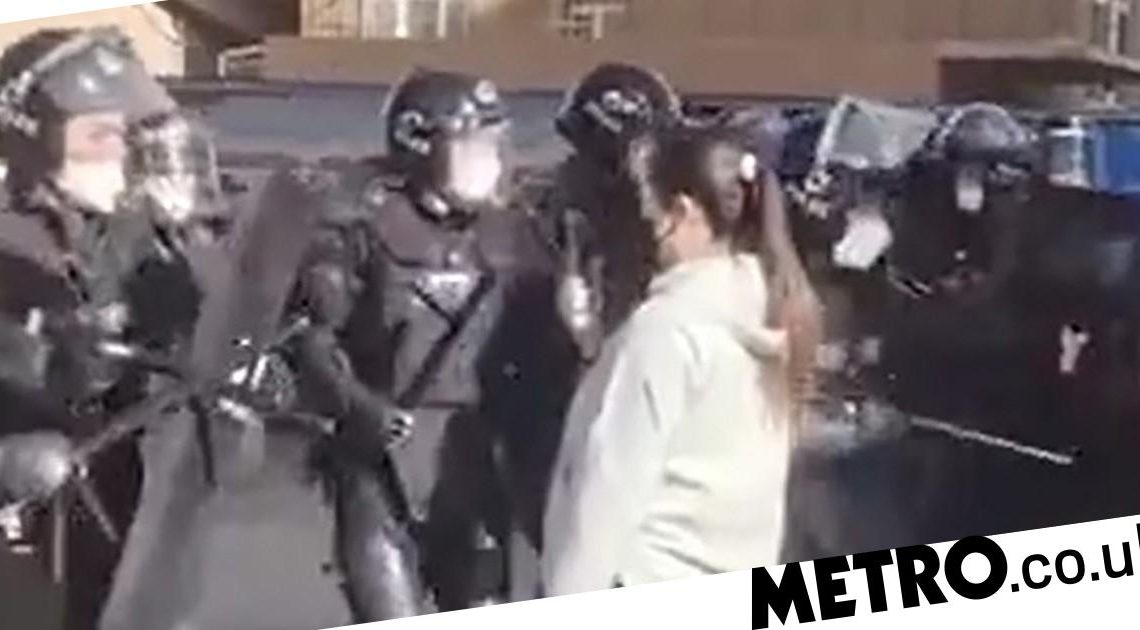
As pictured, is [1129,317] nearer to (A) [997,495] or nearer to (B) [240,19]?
(A) [997,495]

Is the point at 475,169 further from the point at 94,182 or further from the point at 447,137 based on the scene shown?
the point at 94,182

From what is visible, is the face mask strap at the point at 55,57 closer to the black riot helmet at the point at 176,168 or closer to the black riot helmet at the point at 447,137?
the black riot helmet at the point at 176,168

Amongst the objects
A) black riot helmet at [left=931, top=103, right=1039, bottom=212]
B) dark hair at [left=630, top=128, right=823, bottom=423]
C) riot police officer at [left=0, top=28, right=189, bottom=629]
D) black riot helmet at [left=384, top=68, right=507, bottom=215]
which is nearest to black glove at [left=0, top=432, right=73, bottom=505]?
riot police officer at [left=0, top=28, right=189, bottom=629]

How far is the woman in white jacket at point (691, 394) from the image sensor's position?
2.78ft

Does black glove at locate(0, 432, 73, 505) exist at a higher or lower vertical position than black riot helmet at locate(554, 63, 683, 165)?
lower

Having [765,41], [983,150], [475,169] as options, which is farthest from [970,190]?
[475,169]

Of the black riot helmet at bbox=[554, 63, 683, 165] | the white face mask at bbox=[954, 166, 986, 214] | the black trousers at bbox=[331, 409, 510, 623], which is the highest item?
the black riot helmet at bbox=[554, 63, 683, 165]

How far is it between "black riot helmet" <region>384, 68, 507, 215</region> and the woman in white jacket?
0.27 feet

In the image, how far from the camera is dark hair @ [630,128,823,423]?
0.85 metres

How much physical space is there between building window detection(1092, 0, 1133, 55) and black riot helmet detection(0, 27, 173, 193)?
20.1 inches

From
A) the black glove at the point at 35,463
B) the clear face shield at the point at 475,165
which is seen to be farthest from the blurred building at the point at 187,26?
the black glove at the point at 35,463

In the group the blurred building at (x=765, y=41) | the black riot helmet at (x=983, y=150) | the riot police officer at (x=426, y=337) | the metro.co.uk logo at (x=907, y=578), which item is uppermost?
the blurred building at (x=765, y=41)

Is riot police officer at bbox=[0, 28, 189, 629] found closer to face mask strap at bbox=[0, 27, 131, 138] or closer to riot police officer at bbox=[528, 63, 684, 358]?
face mask strap at bbox=[0, 27, 131, 138]

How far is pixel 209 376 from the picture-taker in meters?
0.84
